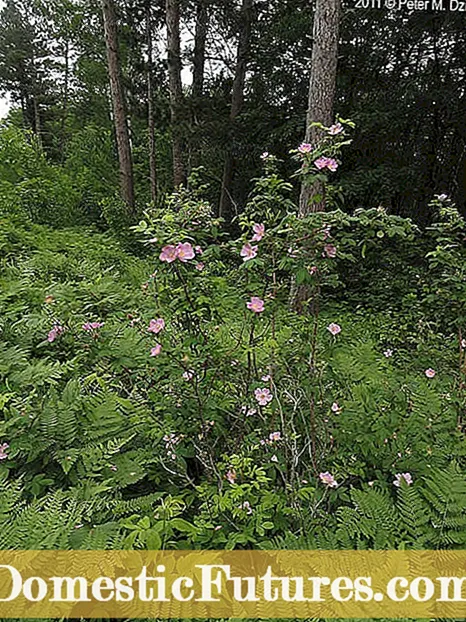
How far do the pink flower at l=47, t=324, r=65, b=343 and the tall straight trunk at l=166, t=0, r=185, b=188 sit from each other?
22.1ft

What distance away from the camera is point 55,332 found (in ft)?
7.50

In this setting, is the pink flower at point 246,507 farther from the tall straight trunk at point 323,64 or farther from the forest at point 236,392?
the tall straight trunk at point 323,64

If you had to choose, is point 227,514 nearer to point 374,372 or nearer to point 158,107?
point 374,372

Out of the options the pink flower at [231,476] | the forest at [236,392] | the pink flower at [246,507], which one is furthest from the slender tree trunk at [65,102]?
the pink flower at [246,507]

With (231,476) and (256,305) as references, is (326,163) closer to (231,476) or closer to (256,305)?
(256,305)

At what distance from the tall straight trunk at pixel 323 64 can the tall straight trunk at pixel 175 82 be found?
3807 millimetres

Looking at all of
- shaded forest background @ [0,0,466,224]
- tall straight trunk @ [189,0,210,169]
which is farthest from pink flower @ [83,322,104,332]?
tall straight trunk @ [189,0,210,169]

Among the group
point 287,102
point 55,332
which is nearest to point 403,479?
point 55,332

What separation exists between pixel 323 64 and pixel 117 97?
4853 millimetres

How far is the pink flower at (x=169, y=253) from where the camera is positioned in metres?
1.72

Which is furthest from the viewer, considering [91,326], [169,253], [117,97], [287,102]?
[117,97]

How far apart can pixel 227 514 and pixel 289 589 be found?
37cm

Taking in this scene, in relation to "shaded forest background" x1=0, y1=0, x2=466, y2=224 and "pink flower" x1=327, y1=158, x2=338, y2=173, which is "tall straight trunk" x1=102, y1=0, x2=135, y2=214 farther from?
"pink flower" x1=327, y1=158, x2=338, y2=173

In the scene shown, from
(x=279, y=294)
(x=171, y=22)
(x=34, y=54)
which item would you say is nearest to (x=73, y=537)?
(x=279, y=294)
